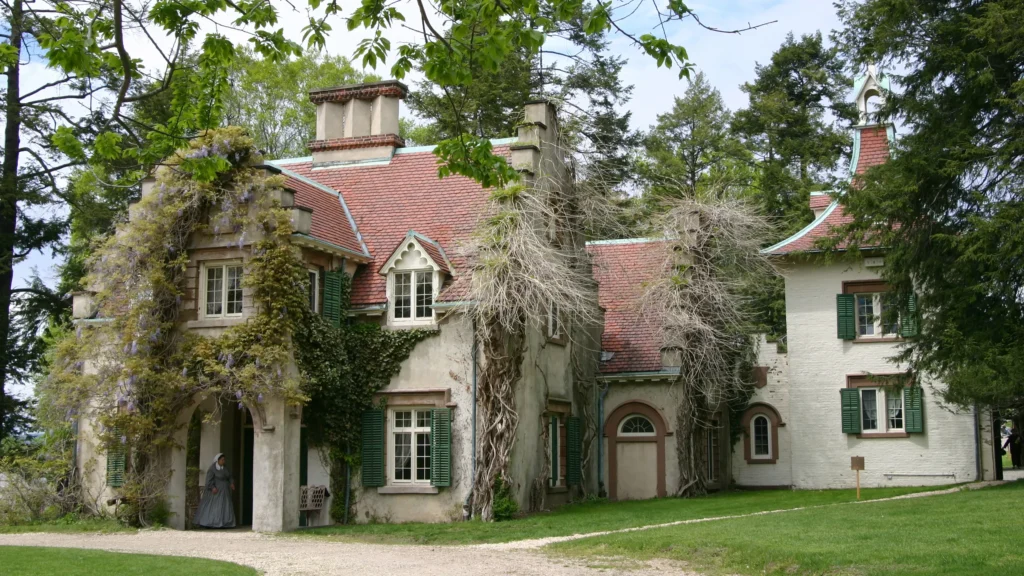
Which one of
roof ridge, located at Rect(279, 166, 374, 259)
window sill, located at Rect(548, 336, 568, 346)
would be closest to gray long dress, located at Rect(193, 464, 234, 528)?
roof ridge, located at Rect(279, 166, 374, 259)

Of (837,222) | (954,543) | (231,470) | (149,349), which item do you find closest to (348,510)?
(231,470)

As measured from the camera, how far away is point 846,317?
31.5 m

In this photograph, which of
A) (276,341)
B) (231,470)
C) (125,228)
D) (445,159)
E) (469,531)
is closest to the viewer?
(445,159)

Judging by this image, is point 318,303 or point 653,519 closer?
point 653,519

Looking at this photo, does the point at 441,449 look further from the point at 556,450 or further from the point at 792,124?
the point at 792,124

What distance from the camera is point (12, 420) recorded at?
1379 inches

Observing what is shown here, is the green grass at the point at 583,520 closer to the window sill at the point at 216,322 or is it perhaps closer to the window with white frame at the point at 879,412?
the window with white frame at the point at 879,412

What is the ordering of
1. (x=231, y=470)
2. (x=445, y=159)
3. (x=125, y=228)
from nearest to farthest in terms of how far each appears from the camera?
1. (x=445, y=159)
2. (x=125, y=228)
3. (x=231, y=470)

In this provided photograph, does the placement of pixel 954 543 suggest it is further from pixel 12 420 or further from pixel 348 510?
pixel 12 420

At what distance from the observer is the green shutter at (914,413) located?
100 feet

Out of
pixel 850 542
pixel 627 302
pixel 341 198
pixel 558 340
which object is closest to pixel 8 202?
pixel 341 198

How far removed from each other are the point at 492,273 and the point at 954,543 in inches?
445

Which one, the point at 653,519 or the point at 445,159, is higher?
the point at 445,159

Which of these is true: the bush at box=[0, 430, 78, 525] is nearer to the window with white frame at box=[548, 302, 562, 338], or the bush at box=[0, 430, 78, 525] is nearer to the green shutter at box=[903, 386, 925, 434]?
the window with white frame at box=[548, 302, 562, 338]
